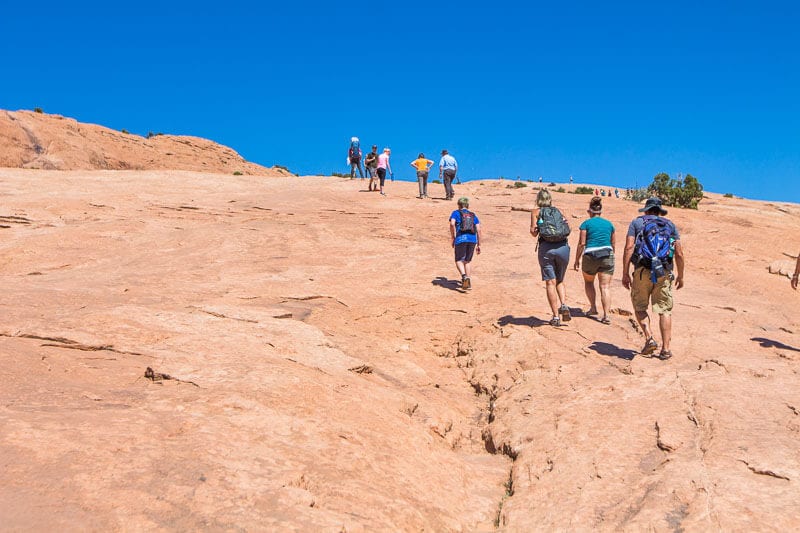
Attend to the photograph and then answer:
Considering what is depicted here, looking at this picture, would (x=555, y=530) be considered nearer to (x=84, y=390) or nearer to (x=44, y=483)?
(x=44, y=483)

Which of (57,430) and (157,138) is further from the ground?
(157,138)

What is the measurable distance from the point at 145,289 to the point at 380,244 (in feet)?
18.5

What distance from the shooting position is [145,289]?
813 centimetres

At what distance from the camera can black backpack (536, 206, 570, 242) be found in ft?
25.8

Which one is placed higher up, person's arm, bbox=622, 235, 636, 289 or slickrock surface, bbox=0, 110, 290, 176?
slickrock surface, bbox=0, 110, 290, 176

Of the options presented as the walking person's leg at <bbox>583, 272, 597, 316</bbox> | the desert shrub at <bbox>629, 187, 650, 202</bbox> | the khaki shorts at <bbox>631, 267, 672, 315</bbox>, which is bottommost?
the walking person's leg at <bbox>583, 272, 597, 316</bbox>

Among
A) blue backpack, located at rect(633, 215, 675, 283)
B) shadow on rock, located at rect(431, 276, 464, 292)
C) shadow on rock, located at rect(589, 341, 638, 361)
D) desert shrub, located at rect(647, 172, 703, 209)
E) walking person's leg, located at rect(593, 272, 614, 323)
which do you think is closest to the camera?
blue backpack, located at rect(633, 215, 675, 283)

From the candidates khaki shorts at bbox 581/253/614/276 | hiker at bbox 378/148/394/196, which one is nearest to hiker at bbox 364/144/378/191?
hiker at bbox 378/148/394/196

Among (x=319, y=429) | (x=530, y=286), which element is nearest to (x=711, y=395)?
(x=319, y=429)

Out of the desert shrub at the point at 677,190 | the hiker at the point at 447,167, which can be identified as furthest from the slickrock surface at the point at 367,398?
the desert shrub at the point at 677,190

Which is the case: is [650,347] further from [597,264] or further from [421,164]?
[421,164]

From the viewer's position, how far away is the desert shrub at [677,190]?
22266 mm

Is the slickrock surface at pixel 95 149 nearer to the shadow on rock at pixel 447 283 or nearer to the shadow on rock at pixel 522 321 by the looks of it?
the shadow on rock at pixel 447 283

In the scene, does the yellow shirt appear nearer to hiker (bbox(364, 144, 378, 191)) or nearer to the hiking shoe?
hiker (bbox(364, 144, 378, 191))
